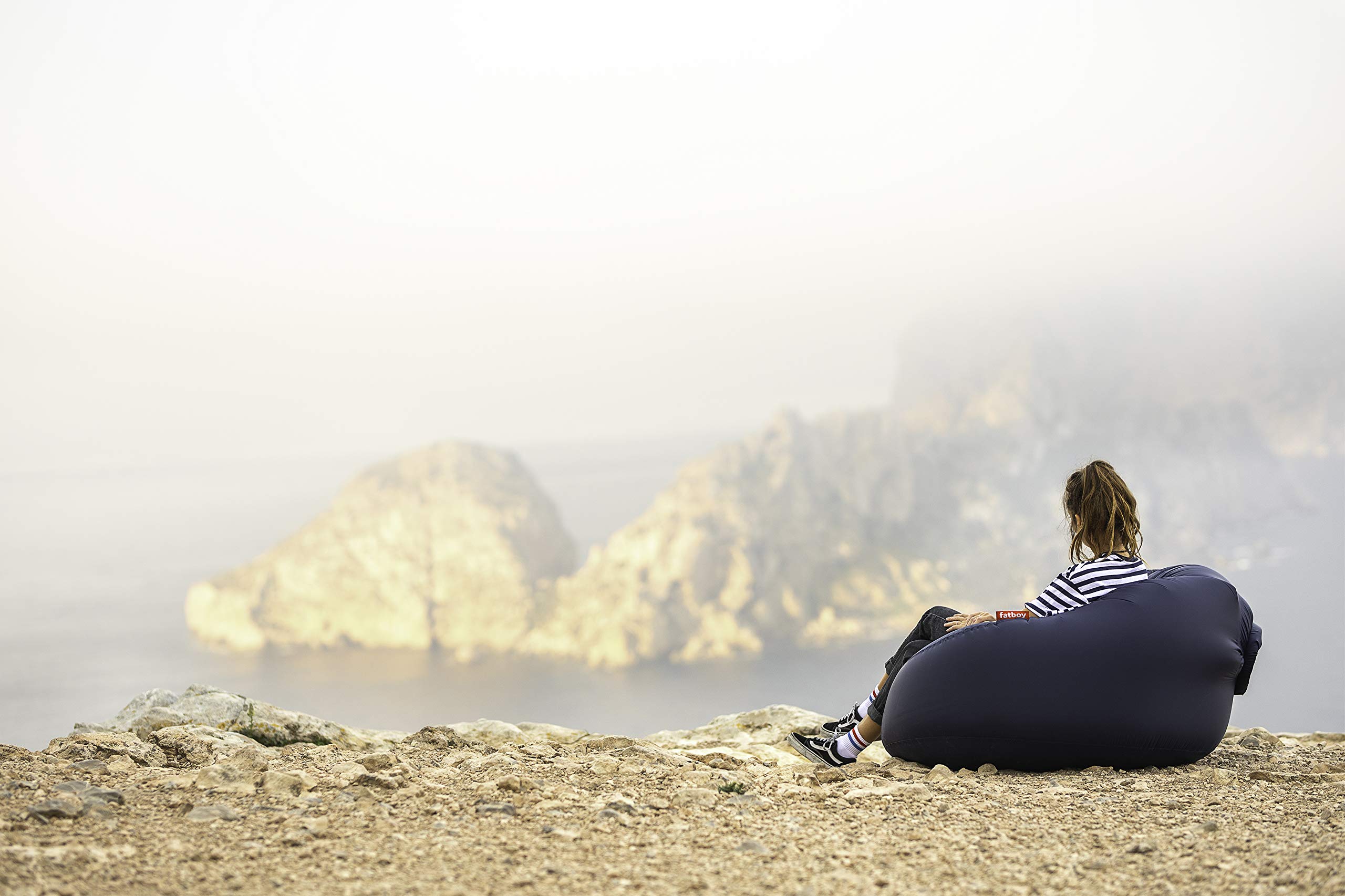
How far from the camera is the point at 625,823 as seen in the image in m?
2.56

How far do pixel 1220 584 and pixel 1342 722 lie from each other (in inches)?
1375

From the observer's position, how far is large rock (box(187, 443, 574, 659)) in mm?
57125

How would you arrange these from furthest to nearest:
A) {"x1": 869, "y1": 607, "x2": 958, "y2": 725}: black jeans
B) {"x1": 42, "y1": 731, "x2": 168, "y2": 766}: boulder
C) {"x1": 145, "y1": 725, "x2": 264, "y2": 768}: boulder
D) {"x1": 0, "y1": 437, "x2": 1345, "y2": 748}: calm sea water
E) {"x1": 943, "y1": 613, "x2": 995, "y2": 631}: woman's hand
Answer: {"x1": 0, "y1": 437, "x2": 1345, "y2": 748}: calm sea water < {"x1": 869, "y1": 607, "x2": 958, "y2": 725}: black jeans < {"x1": 943, "y1": 613, "x2": 995, "y2": 631}: woman's hand < {"x1": 145, "y1": 725, "x2": 264, "y2": 768}: boulder < {"x1": 42, "y1": 731, "x2": 168, "y2": 766}: boulder

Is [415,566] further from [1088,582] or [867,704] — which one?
[1088,582]

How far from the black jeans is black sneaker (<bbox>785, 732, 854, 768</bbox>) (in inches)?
9.4

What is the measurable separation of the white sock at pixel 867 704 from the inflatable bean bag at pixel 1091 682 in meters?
0.34

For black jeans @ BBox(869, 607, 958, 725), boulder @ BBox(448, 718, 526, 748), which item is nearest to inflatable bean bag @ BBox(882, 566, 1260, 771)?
black jeans @ BBox(869, 607, 958, 725)

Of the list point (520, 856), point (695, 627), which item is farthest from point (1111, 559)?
point (695, 627)

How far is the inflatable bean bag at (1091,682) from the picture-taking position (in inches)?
128

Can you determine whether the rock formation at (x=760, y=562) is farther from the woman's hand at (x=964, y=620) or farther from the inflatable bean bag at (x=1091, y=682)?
the inflatable bean bag at (x=1091, y=682)

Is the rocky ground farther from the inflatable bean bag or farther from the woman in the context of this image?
the woman

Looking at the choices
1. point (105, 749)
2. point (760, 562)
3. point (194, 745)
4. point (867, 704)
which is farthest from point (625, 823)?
point (760, 562)

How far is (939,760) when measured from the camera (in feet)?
11.2

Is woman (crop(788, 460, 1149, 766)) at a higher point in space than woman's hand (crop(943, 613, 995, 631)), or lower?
higher
